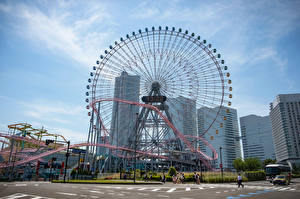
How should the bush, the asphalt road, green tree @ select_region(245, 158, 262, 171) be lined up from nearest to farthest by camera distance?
the asphalt road → the bush → green tree @ select_region(245, 158, 262, 171)

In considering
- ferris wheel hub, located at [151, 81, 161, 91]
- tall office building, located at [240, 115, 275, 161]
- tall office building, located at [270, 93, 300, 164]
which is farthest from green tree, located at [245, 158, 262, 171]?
tall office building, located at [240, 115, 275, 161]

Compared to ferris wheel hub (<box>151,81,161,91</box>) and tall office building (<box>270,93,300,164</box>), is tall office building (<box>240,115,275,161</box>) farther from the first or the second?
ferris wheel hub (<box>151,81,161,91</box>)

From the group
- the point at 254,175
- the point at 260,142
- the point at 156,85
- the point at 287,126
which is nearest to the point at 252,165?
the point at 254,175

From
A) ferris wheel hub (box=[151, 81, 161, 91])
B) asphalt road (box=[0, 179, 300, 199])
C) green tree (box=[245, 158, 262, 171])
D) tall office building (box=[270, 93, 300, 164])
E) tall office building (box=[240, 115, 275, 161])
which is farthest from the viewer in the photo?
tall office building (box=[240, 115, 275, 161])

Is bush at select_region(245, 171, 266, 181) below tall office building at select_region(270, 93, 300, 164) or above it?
below

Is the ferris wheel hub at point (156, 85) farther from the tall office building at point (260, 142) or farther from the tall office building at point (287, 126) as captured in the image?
the tall office building at point (260, 142)

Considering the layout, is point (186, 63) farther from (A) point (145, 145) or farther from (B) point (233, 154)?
(B) point (233, 154)

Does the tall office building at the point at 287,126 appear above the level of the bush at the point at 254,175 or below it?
above

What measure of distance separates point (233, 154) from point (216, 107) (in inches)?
6024

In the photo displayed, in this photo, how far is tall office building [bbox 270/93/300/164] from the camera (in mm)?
137250

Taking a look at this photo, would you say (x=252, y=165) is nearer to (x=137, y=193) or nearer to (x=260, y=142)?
(x=137, y=193)

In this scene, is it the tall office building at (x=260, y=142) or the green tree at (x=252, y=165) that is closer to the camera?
the green tree at (x=252, y=165)

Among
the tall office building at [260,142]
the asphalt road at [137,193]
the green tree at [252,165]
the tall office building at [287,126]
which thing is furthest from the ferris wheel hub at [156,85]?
the tall office building at [260,142]

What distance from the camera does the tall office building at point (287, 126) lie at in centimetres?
13725
